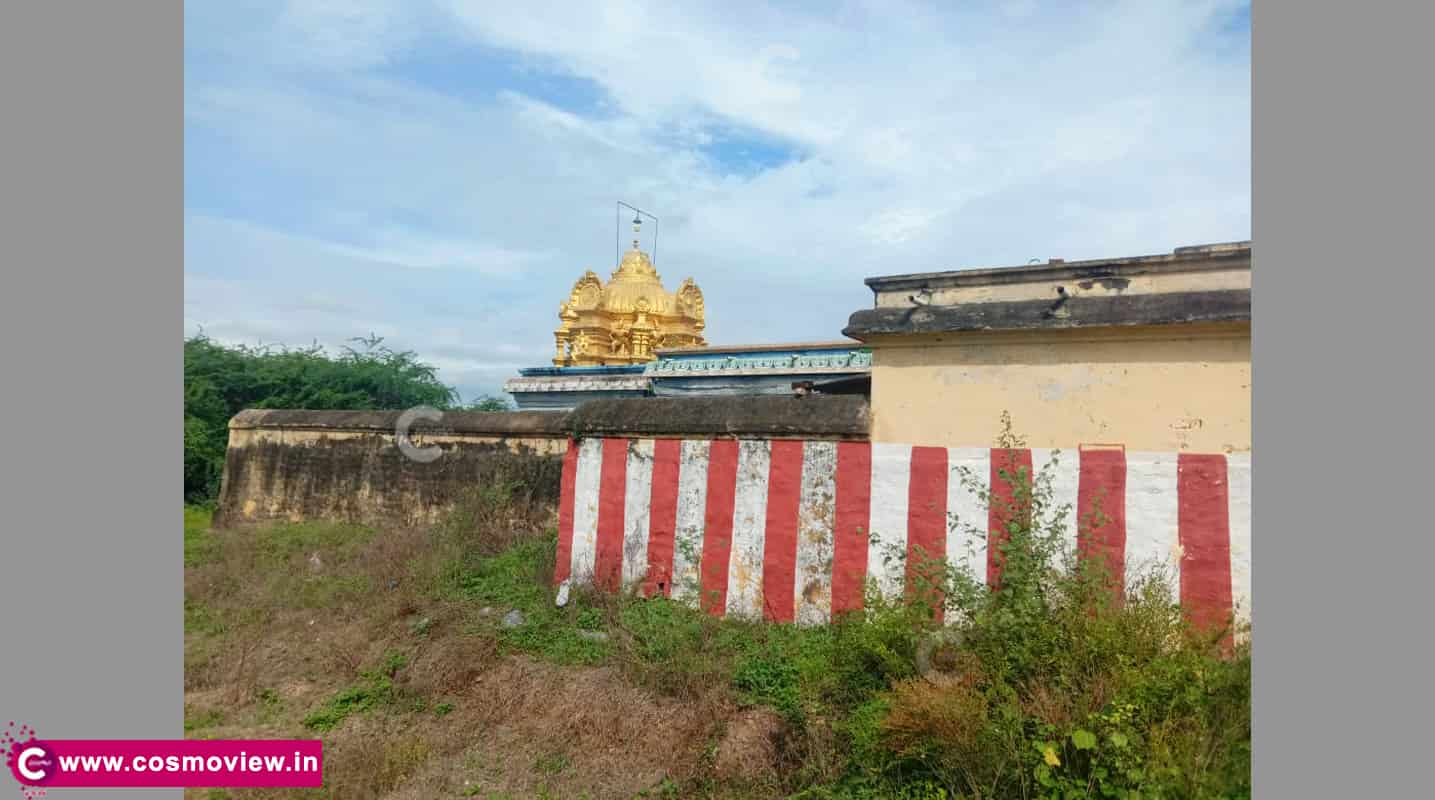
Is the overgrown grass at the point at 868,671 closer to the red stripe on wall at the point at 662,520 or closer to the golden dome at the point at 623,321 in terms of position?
the red stripe on wall at the point at 662,520

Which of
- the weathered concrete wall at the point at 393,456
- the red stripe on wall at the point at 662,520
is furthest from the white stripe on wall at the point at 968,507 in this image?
the red stripe on wall at the point at 662,520

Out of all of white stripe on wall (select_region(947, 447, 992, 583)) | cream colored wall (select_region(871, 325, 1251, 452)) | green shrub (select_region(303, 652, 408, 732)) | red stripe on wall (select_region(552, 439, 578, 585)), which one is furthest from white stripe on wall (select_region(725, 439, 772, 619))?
green shrub (select_region(303, 652, 408, 732))

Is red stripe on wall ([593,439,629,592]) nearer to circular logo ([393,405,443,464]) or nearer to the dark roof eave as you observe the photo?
the dark roof eave

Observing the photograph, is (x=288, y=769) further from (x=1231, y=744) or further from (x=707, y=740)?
(x=1231, y=744)

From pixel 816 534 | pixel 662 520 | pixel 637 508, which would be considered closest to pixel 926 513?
pixel 816 534

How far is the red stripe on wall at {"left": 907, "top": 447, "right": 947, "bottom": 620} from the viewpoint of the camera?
5565 millimetres

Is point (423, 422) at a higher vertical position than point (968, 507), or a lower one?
higher

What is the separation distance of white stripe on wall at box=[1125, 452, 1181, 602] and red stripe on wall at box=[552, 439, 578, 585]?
426 centimetres

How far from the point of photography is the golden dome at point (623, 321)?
2061 cm

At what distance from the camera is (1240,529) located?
4.82 meters

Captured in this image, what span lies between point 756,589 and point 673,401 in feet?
5.56

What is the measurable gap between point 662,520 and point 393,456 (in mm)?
4911

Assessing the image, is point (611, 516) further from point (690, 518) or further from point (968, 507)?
point (968, 507)

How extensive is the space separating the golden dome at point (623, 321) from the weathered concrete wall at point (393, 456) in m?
9.68
